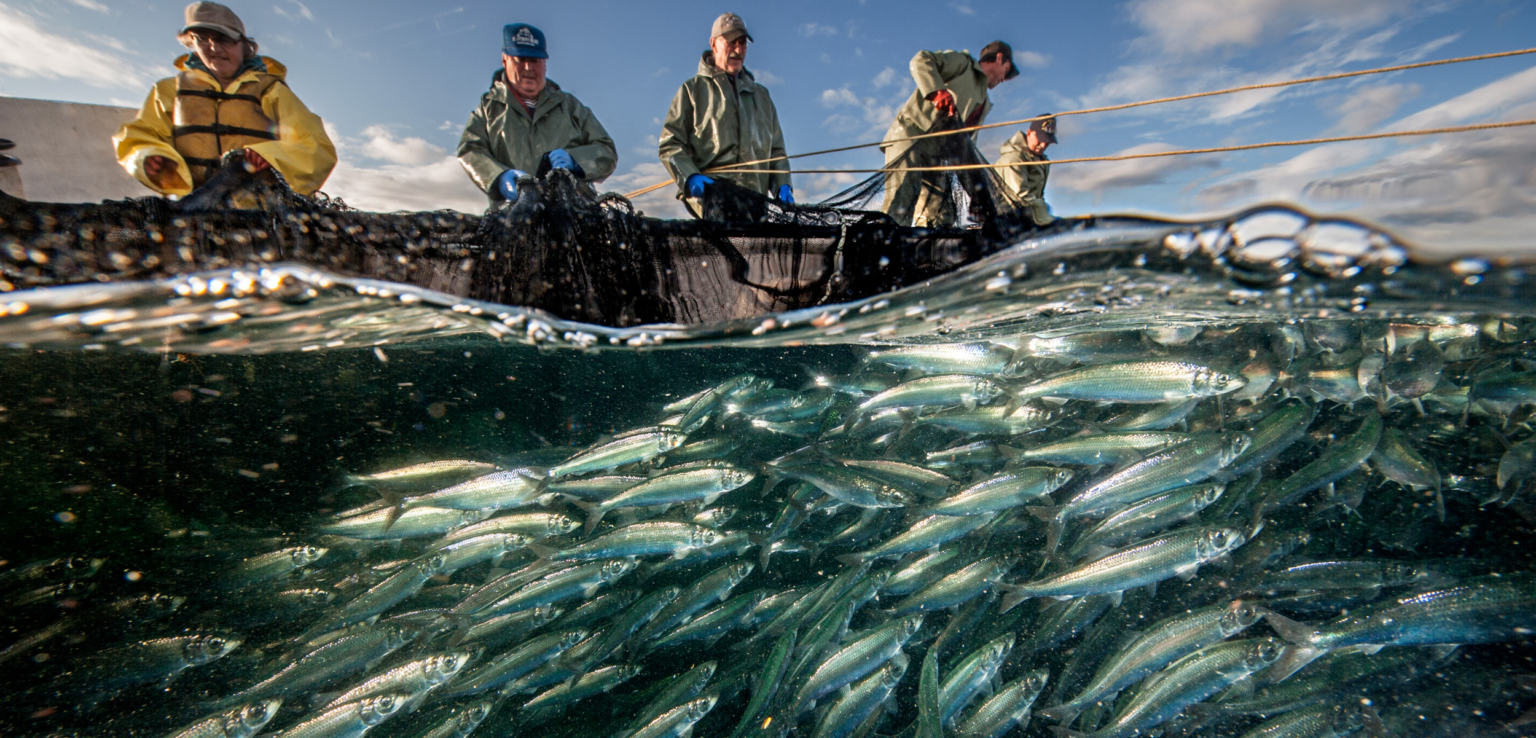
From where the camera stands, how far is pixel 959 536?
4.03 metres

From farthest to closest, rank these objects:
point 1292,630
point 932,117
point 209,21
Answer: point 932,117 → point 209,21 → point 1292,630

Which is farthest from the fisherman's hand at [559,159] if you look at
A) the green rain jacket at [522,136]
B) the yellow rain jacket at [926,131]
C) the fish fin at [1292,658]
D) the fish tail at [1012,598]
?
the fish fin at [1292,658]

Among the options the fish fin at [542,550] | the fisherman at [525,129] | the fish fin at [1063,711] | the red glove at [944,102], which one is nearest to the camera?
the fish fin at [1063,711]

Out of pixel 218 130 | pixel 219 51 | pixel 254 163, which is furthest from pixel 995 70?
pixel 218 130

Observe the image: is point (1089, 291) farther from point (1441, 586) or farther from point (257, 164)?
point (257, 164)

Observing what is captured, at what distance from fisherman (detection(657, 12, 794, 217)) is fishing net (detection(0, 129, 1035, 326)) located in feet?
2.35

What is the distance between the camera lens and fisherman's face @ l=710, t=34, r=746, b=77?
6.19 meters

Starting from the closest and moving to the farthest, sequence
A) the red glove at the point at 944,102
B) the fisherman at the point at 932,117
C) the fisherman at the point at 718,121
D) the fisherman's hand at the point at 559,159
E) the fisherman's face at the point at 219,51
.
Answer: the fisherman's face at the point at 219,51 < the fisherman's hand at the point at 559,159 < the fisherman at the point at 718,121 < the fisherman at the point at 932,117 < the red glove at the point at 944,102

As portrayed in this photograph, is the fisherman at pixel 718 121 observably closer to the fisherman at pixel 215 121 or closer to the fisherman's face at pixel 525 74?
the fisherman's face at pixel 525 74

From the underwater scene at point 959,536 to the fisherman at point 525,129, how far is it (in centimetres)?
142

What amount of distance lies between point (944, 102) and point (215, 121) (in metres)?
7.48

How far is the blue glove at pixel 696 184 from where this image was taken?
576 centimetres

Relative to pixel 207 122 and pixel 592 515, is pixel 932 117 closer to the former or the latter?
pixel 592 515

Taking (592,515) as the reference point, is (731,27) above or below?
above
